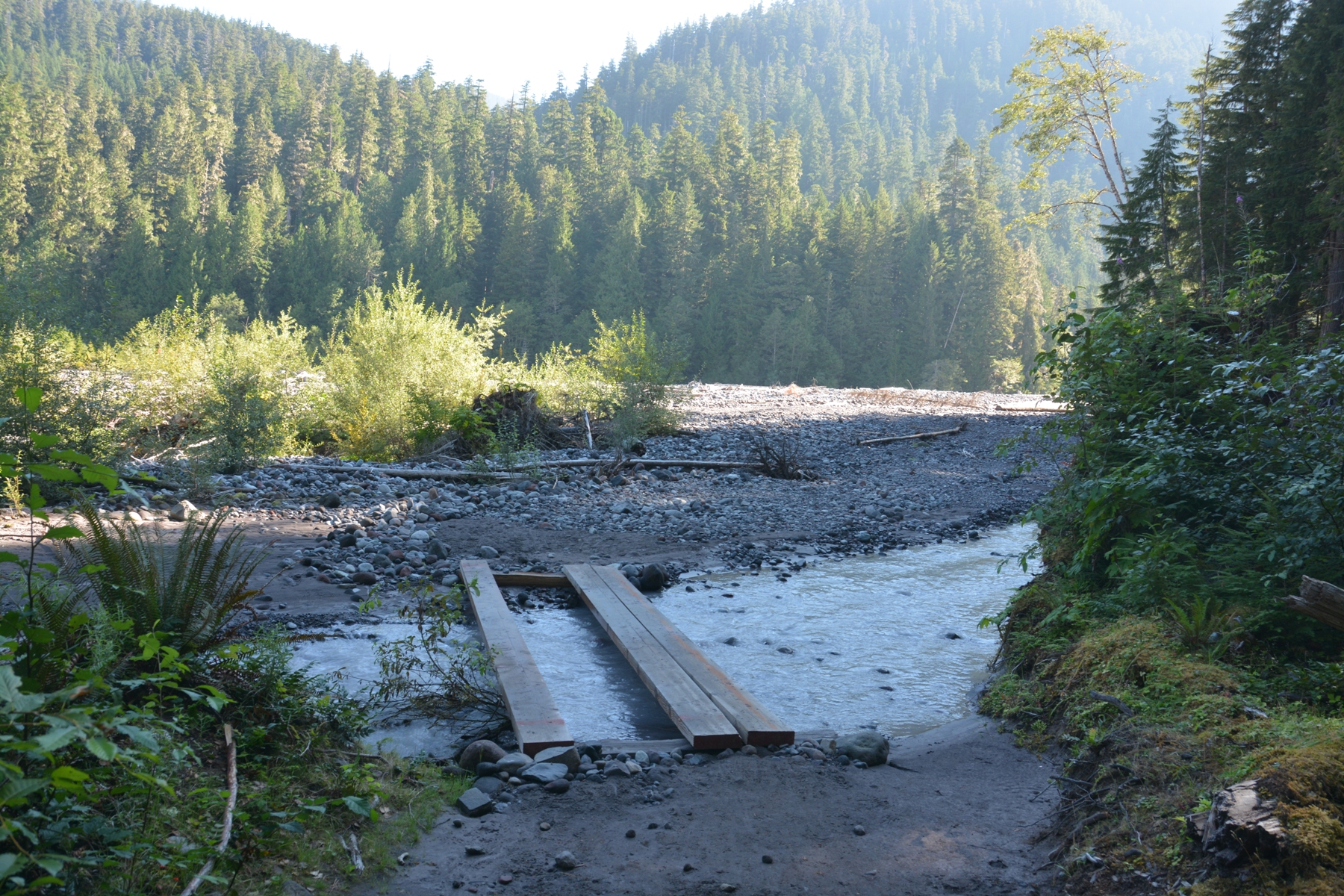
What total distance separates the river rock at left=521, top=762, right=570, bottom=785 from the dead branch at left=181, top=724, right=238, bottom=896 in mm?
1155

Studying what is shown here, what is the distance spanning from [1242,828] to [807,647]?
12.4 feet

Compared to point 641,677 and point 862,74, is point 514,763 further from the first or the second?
point 862,74

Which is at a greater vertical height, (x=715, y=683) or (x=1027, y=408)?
(x=1027, y=408)

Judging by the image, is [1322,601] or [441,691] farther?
[441,691]

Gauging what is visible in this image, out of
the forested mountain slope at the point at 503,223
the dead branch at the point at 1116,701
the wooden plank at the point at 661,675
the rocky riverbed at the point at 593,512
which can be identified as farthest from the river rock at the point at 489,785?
the forested mountain slope at the point at 503,223

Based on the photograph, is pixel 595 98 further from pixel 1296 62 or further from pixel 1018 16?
pixel 1018 16

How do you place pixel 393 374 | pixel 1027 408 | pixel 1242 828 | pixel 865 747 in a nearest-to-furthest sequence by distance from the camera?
pixel 1242 828, pixel 865 747, pixel 393 374, pixel 1027 408

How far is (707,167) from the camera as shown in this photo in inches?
2633

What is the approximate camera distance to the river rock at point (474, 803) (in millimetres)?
3287

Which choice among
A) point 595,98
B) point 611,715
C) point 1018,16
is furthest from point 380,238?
point 1018,16

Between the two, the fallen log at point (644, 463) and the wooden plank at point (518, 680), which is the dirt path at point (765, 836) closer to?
the wooden plank at point (518, 680)

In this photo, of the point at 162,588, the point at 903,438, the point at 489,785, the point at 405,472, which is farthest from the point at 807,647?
the point at 903,438

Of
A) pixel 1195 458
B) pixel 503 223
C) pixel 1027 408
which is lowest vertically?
pixel 1195 458

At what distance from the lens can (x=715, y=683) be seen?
4.68m
